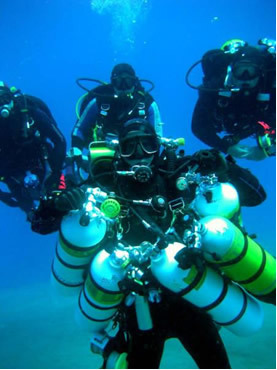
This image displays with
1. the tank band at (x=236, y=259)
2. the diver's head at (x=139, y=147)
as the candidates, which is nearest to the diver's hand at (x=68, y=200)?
the diver's head at (x=139, y=147)

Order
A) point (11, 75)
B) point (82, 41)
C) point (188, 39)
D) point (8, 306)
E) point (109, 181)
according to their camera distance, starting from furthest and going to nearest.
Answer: point (188, 39) < point (82, 41) < point (11, 75) < point (8, 306) < point (109, 181)

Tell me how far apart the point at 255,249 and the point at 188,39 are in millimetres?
60874

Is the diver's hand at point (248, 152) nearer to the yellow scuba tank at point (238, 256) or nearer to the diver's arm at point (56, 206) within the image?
the yellow scuba tank at point (238, 256)

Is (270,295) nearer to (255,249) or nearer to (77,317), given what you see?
(255,249)

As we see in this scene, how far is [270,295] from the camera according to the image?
3461 millimetres

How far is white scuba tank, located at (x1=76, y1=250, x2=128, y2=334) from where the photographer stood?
327cm

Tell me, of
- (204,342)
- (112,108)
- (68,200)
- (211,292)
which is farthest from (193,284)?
(112,108)

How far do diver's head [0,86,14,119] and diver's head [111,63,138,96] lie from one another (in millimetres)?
2149

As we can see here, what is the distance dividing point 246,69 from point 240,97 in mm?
512

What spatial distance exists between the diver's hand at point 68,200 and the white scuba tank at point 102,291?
62 cm

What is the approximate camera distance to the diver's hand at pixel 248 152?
587cm

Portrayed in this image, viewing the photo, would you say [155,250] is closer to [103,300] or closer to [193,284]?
[193,284]

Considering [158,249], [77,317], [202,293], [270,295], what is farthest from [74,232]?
[270,295]

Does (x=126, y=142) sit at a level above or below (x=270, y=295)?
above
